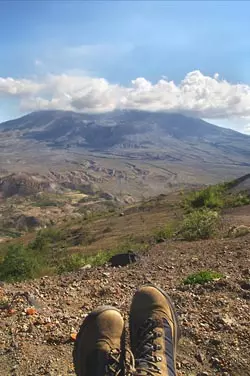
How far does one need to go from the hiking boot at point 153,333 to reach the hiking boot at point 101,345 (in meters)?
0.15

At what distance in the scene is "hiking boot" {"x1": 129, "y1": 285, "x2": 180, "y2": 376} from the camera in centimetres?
284

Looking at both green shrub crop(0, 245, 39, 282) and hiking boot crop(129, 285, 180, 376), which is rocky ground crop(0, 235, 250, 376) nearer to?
hiking boot crop(129, 285, 180, 376)

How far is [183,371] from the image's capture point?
345cm

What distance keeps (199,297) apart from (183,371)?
141 cm

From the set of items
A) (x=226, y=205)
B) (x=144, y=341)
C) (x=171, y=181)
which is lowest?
(x=171, y=181)

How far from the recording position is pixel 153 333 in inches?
126

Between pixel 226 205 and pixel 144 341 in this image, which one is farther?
pixel 226 205

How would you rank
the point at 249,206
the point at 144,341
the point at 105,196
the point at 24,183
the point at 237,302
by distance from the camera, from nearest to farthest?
the point at 144,341 < the point at 237,302 < the point at 249,206 < the point at 105,196 < the point at 24,183

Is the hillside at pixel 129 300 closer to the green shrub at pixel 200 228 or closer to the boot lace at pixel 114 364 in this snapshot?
the boot lace at pixel 114 364

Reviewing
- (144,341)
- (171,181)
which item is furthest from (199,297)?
(171,181)

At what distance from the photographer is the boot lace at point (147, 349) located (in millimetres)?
2750

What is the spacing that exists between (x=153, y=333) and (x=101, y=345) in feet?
1.31

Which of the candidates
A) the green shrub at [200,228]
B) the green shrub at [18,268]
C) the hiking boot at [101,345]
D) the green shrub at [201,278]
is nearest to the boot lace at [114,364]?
the hiking boot at [101,345]

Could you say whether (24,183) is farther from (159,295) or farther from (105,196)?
(159,295)
